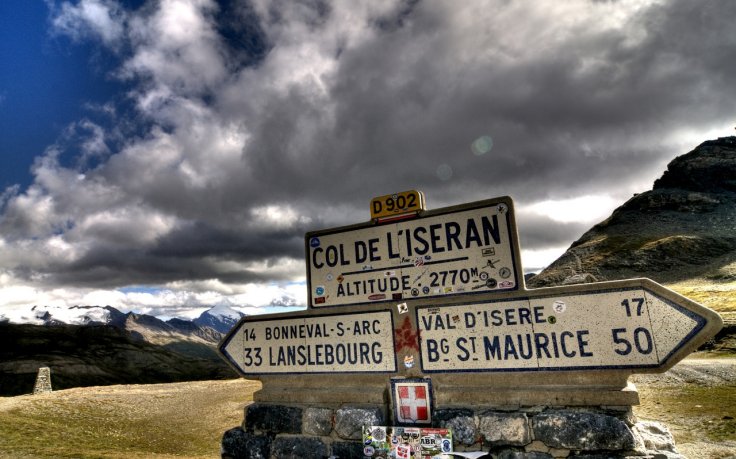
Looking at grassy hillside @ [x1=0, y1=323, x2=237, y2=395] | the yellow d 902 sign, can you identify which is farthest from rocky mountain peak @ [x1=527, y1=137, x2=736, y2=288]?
grassy hillside @ [x1=0, y1=323, x2=237, y2=395]

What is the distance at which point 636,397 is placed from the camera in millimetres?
3523

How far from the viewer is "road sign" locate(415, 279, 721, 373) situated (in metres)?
3.48

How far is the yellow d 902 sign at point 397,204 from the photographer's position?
479 centimetres

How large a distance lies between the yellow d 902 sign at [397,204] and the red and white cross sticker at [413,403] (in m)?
1.95

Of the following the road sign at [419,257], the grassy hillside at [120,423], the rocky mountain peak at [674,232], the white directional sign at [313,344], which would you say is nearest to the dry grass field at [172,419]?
the grassy hillside at [120,423]

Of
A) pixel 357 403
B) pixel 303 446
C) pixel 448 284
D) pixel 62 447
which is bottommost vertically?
pixel 62 447

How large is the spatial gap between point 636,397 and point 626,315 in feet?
2.31

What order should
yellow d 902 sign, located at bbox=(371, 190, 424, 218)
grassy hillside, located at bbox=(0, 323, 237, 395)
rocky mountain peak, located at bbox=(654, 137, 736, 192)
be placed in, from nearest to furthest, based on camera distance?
yellow d 902 sign, located at bbox=(371, 190, 424, 218), grassy hillside, located at bbox=(0, 323, 237, 395), rocky mountain peak, located at bbox=(654, 137, 736, 192)

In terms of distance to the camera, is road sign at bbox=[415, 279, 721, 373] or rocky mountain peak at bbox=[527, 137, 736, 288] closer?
road sign at bbox=[415, 279, 721, 373]

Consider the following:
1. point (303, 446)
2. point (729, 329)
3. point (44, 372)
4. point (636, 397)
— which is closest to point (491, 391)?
point (636, 397)

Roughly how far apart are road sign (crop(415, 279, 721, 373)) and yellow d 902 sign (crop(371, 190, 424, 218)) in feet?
3.87

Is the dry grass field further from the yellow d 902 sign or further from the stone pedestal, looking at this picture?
the yellow d 902 sign

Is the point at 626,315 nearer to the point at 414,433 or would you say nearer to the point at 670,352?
the point at 670,352

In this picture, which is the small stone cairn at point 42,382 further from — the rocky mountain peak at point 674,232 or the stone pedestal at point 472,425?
the rocky mountain peak at point 674,232
